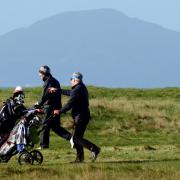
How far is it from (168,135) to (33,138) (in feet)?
49.3

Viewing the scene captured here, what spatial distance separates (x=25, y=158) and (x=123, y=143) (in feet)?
34.5

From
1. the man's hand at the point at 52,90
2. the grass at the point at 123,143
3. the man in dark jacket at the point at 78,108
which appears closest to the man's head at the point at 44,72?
the man's hand at the point at 52,90

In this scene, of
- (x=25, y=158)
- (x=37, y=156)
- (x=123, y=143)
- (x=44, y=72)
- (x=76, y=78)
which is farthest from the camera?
(x=123, y=143)

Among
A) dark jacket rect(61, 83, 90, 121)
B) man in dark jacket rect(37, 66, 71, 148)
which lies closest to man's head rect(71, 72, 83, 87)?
dark jacket rect(61, 83, 90, 121)

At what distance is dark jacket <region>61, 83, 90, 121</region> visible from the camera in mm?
22109

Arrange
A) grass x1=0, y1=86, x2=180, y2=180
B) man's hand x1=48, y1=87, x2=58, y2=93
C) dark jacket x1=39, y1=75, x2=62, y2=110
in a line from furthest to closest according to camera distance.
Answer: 1. dark jacket x1=39, y1=75, x2=62, y2=110
2. man's hand x1=48, y1=87, x2=58, y2=93
3. grass x1=0, y1=86, x2=180, y2=180

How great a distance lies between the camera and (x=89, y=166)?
20969 millimetres

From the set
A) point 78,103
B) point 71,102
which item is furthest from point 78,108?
point 71,102

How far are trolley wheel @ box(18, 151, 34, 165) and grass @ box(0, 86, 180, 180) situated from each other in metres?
0.29

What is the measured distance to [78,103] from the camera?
22266 mm

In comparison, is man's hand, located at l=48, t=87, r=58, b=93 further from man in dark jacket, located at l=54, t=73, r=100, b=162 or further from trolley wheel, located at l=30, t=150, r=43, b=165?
trolley wheel, located at l=30, t=150, r=43, b=165

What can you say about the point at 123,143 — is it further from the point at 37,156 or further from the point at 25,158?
the point at 25,158

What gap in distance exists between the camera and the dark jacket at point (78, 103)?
22109mm

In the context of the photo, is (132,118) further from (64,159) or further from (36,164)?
(36,164)
